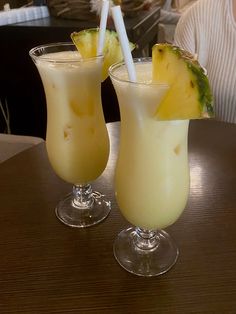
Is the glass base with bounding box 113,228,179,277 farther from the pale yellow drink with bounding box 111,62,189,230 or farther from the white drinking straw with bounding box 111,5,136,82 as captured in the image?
the white drinking straw with bounding box 111,5,136,82

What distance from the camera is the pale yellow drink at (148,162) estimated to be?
0.58 meters

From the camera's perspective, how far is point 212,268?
632mm

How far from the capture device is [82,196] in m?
0.85

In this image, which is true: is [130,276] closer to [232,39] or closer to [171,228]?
[171,228]

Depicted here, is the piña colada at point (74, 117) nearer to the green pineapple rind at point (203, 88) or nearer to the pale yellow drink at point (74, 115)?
the pale yellow drink at point (74, 115)

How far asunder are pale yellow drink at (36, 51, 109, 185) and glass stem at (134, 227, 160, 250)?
147mm

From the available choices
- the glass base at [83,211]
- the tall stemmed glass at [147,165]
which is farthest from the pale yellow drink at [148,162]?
the glass base at [83,211]

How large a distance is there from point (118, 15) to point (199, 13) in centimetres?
93

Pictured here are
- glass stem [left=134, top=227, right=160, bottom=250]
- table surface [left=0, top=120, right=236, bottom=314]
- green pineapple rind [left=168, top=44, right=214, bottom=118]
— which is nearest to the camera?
green pineapple rind [left=168, top=44, right=214, bottom=118]

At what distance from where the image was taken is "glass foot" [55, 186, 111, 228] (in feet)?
2.50

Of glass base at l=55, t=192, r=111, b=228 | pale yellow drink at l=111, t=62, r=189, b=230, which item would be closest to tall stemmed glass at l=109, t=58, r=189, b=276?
pale yellow drink at l=111, t=62, r=189, b=230

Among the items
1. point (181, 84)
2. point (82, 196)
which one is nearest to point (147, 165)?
point (181, 84)

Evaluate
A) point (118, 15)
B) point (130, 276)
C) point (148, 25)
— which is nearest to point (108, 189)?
point (130, 276)

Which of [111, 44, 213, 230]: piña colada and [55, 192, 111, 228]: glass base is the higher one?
[111, 44, 213, 230]: piña colada
